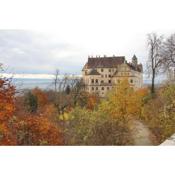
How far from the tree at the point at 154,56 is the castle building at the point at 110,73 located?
8 cm

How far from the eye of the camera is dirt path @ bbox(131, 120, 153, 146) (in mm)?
3979

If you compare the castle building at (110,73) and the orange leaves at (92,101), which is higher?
the castle building at (110,73)

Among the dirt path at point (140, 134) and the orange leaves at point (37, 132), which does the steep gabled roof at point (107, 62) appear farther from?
the orange leaves at point (37, 132)

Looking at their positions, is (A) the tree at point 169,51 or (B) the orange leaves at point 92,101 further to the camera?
(B) the orange leaves at point 92,101

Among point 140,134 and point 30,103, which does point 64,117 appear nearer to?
point 30,103

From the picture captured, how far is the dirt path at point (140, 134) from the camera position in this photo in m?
3.98

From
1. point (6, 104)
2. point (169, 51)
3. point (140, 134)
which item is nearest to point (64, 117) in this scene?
point (6, 104)

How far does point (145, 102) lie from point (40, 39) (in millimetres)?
939

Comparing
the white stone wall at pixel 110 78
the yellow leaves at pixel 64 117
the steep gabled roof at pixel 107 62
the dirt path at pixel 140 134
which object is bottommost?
the dirt path at pixel 140 134

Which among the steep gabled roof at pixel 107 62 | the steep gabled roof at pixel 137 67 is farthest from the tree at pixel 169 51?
the steep gabled roof at pixel 107 62

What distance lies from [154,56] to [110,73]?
36 cm
